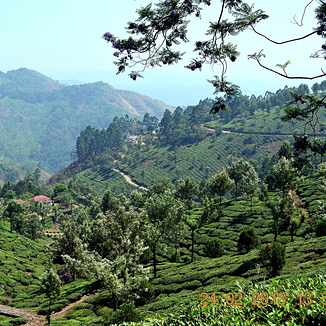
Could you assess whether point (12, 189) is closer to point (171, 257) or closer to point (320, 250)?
point (171, 257)

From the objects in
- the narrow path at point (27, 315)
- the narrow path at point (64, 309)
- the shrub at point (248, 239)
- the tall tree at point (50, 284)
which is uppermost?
the shrub at point (248, 239)

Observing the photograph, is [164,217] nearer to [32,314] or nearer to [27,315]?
[27,315]

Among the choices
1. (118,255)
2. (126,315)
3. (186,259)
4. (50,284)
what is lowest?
(186,259)

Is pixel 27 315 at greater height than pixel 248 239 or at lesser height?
lesser

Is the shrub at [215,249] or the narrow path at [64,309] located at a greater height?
the shrub at [215,249]

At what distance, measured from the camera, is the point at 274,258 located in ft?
88.9

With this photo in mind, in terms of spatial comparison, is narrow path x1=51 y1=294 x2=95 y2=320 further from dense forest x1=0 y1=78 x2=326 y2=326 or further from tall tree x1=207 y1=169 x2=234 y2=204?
tall tree x1=207 y1=169 x2=234 y2=204

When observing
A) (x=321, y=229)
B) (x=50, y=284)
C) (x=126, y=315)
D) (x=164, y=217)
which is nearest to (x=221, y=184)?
(x=321, y=229)

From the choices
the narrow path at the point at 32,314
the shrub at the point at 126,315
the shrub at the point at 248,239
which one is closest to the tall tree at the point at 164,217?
the shrub at the point at 248,239

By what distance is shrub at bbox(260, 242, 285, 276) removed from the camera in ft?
88.2

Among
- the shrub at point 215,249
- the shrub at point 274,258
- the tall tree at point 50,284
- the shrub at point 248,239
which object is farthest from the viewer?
the shrub at point 215,249

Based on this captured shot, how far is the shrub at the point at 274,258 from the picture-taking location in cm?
2689

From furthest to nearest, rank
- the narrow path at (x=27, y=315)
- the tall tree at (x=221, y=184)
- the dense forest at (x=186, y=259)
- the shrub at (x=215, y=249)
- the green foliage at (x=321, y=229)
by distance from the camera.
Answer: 1. the tall tree at (x=221, y=184)
2. the shrub at (x=215, y=249)
3. the green foliage at (x=321, y=229)
4. the narrow path at (x=27, y=315)
5. the dense forest at (x=186, y=259)

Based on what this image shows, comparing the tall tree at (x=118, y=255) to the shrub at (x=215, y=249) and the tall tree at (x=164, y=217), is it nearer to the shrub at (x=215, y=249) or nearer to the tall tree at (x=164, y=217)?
the tall tree at (x=164, y=217)
